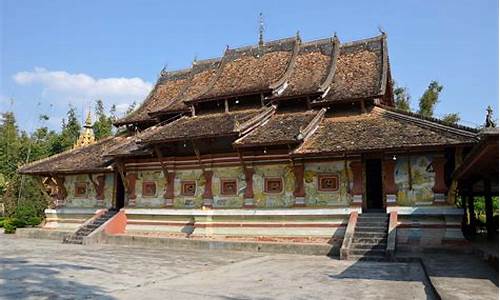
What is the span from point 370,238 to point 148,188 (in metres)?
10.3

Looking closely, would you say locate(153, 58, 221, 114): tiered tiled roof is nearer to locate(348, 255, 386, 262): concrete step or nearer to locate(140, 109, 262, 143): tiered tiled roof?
locate(140, 109, 262, 143): tiered tiled roof

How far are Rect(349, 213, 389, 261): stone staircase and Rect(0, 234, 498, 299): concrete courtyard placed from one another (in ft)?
2.85

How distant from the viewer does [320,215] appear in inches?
669

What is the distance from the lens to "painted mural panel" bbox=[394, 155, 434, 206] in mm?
15852

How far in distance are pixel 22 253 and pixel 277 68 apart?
1331cm

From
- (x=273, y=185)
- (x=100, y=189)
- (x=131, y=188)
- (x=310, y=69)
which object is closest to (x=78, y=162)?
(x=100, y=189)

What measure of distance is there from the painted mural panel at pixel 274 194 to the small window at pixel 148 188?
5041mm

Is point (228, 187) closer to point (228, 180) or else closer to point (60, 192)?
point (228, 180)

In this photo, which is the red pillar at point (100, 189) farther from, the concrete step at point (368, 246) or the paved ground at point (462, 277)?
the paved ground at point (462, 277)

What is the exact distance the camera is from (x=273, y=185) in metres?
18.0

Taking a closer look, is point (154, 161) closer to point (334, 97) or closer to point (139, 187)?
point (139, 187)

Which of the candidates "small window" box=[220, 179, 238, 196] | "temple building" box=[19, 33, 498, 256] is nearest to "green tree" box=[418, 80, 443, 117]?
"temple building" box=[19, 33, 498, 256]

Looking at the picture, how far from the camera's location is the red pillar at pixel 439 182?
51.2 ft

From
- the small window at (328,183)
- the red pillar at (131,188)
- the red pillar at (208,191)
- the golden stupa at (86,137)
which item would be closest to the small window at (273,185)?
the small window at (328,183)
